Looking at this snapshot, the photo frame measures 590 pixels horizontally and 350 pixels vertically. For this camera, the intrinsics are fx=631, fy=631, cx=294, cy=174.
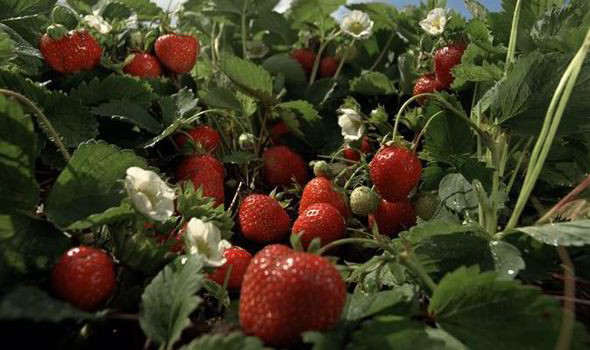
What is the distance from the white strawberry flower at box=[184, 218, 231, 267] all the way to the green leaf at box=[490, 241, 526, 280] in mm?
372

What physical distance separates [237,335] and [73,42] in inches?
32.1

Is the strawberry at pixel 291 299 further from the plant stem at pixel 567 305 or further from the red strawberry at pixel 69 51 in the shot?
the red strawberry at pixel 69 51

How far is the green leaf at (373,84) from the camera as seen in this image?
4.85 ft

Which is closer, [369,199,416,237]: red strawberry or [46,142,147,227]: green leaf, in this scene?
[46,142,147,227]: green leaf

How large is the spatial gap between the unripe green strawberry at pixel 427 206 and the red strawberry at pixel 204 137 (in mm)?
451

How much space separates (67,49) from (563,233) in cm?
95

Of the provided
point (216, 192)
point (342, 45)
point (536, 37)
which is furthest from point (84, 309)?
point (342, 45)

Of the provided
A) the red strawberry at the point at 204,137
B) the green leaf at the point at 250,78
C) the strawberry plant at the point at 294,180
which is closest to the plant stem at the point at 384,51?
the strawberry plant at the point at 294,180

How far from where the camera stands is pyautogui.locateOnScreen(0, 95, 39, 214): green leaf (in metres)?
0.76

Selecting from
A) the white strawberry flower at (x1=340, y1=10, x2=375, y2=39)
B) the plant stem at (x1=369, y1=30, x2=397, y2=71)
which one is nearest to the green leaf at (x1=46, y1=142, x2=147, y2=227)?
the white strawberry flower at (x1=340, y1=10, x2=375, y2=39)

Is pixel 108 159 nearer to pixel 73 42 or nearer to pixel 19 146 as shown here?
pixel 19 146

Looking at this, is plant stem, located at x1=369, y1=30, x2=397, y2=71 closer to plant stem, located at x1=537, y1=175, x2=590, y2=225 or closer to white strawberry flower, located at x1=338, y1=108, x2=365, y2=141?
white strawberry flower, located at x1=338, y1=108, x2=365, y2=141

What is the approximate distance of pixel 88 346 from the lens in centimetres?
78

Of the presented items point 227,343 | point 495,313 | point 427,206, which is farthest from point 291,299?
point 427,206
